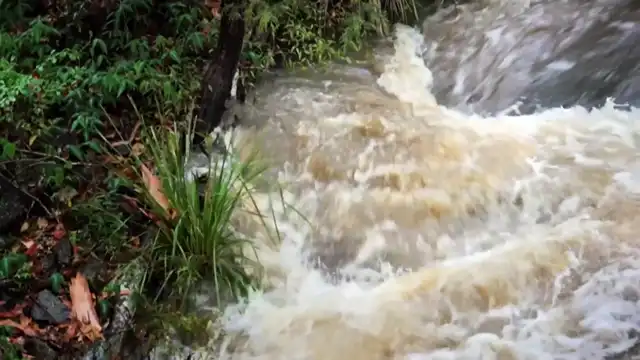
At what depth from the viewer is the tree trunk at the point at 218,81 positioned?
4324mm

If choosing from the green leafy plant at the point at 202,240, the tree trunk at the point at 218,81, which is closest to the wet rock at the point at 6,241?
the green leafy plant at the point at 202,240

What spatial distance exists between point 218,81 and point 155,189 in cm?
91

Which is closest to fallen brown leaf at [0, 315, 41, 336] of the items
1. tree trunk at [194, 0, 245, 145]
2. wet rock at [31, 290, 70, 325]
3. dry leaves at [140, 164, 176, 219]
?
wet rock at [31, 290, 70, 325]

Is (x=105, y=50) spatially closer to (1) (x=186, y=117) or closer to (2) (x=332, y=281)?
(1) (x=186, y=117)

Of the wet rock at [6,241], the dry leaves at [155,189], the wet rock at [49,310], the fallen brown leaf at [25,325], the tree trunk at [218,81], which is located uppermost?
the tree trunk at [218,81]

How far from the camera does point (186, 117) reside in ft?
14.6

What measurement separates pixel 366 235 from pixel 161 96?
158 cm

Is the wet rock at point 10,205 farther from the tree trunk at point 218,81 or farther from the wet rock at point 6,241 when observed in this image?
the tree trunk at point 218,81

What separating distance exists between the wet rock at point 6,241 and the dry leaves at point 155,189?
733mm

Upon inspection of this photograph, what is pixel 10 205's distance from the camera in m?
3.87

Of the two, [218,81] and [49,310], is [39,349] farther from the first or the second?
[218,81]

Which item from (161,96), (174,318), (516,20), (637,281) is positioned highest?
(516,20)

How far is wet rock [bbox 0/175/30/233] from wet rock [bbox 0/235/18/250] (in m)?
0.05

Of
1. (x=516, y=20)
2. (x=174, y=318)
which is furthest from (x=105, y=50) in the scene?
(x=516, y=20)
